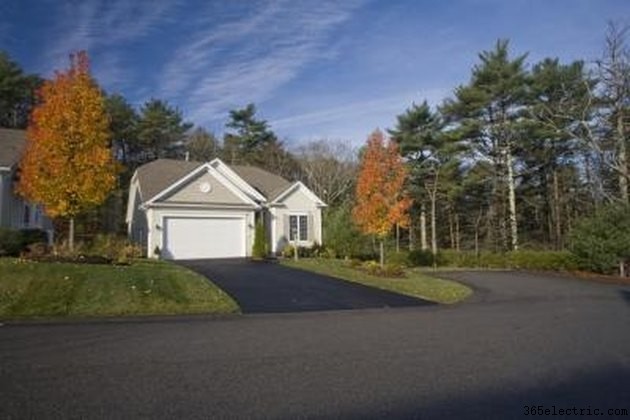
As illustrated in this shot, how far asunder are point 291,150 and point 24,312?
4758 cm

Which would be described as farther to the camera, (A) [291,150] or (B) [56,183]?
(A) [291,150]

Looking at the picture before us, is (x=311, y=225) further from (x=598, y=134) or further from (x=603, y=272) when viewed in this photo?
(x=598, y=134)

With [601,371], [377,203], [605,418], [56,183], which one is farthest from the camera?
[377,203]

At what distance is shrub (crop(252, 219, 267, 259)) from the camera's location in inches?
1116

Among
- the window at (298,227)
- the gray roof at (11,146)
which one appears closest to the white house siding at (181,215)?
the window at (298,227)

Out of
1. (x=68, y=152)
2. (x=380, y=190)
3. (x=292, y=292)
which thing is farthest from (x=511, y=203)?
(x=68, y=152)

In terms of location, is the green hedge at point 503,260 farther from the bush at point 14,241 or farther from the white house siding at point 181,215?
the bush at point 14,241

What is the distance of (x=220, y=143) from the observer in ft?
195

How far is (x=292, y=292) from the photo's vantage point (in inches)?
677

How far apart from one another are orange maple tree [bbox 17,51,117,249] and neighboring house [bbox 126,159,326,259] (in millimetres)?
5852

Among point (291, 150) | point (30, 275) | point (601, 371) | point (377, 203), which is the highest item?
point (291, 150)

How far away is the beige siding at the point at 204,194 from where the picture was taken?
28156 millimetres

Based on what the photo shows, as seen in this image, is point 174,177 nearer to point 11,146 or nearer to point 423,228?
point 11,146

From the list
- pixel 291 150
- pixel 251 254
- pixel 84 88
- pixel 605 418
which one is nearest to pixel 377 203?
pixel 251 254
